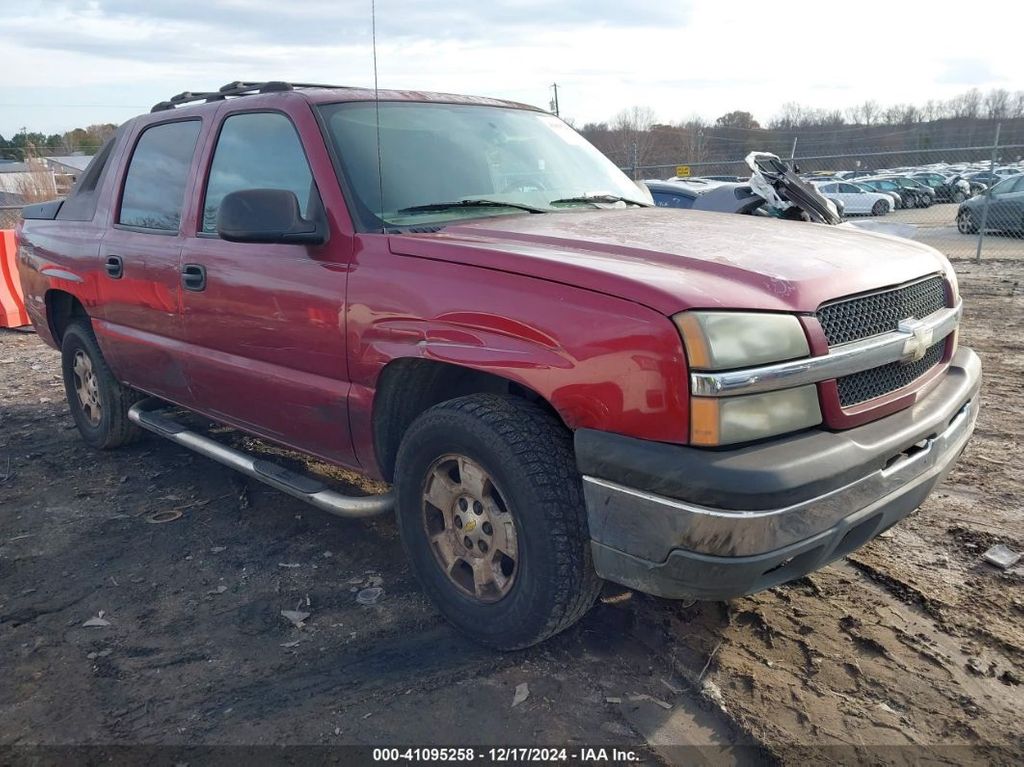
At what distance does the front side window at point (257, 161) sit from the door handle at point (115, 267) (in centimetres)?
83

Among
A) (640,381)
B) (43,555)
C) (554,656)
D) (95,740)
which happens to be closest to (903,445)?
(640,381)

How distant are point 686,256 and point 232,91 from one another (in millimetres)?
2583

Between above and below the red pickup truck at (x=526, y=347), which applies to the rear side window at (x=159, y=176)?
above

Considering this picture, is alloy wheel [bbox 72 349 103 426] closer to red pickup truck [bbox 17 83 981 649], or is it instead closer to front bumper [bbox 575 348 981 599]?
red pickup truck [bbox 17 83 981 649]

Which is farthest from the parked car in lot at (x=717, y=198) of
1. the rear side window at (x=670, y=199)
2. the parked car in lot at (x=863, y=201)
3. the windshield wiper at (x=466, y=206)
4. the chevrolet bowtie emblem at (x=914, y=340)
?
the parked car in lot at (x=863, y=201)

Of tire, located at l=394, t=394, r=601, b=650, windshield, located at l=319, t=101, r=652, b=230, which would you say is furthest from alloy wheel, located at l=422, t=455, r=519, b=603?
windshield, located at l=319, t=101, r=652, b=230

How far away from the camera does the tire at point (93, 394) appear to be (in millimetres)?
4902

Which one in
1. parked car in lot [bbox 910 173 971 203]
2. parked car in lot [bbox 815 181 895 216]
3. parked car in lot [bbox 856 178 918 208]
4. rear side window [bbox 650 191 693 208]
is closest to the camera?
rear side window [bbox 650 191 693 208]

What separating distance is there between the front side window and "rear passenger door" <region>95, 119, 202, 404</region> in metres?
0.24

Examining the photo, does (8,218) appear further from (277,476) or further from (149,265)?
(277,476)

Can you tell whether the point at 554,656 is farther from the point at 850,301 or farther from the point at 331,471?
the point at 331,471

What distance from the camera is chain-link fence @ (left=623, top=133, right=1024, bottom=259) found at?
14344 millimetres

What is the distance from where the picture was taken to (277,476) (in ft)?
11.5

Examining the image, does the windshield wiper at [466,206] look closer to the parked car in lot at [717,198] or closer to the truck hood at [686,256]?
the truck hood at [686,256]
